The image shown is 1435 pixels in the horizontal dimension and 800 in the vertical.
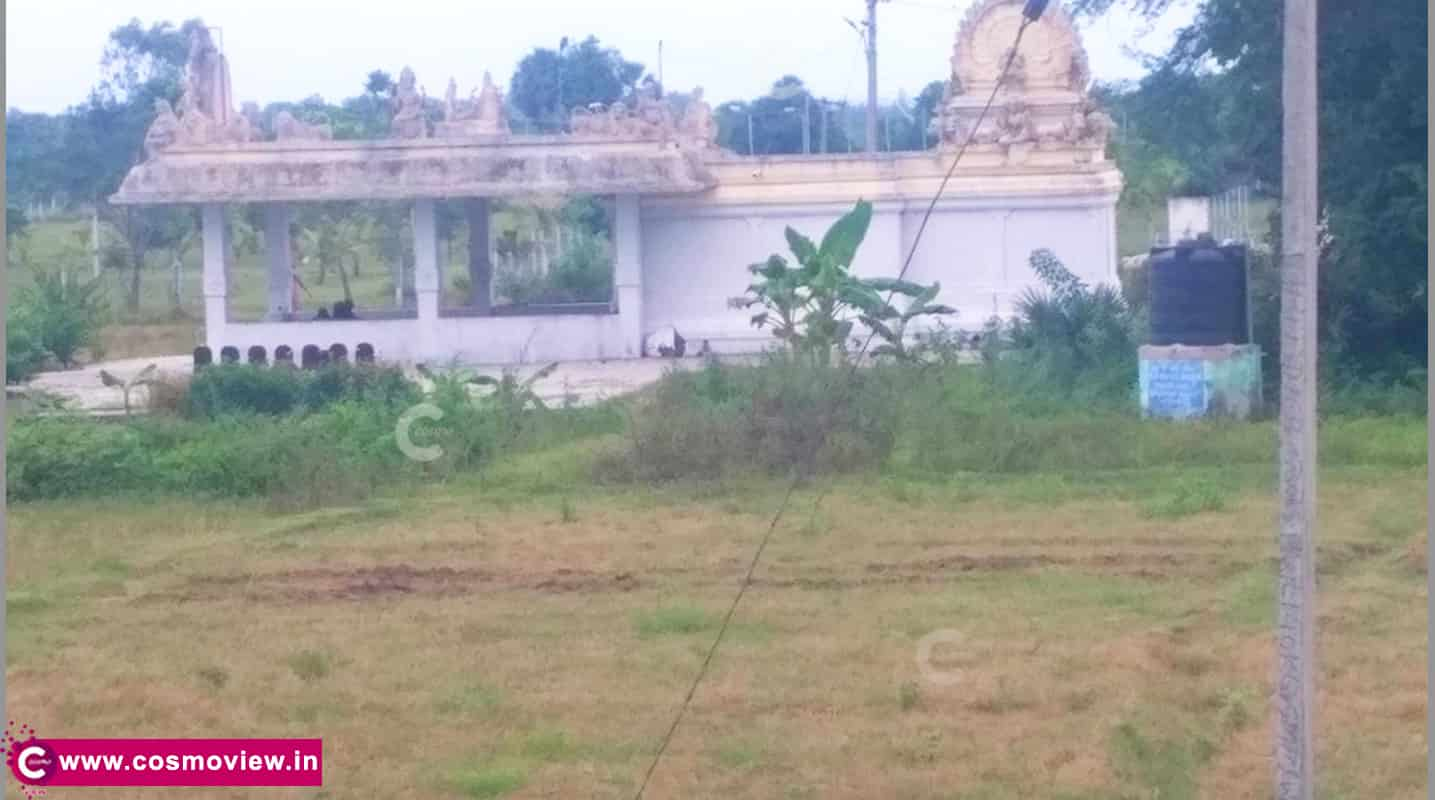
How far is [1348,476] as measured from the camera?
12.1 meters

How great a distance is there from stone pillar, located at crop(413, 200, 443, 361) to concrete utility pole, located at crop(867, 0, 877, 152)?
7.69 m

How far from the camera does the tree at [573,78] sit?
46562 mm

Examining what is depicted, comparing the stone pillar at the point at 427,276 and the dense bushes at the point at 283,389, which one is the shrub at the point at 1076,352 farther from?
the stone pillar at the point at 427,276

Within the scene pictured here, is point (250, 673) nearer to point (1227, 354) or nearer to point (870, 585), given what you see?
point (870, 585)

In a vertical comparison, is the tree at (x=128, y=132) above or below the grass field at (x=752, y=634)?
above

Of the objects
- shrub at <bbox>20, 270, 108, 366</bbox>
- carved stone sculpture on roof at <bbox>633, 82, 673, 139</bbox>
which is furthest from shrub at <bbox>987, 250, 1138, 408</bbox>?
shrub at <bbox>20, 270, 108, 366</bbox>

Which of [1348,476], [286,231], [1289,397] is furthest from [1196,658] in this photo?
[286,231]

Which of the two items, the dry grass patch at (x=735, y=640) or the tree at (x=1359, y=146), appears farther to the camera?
the tree at (x=1359, y=146)

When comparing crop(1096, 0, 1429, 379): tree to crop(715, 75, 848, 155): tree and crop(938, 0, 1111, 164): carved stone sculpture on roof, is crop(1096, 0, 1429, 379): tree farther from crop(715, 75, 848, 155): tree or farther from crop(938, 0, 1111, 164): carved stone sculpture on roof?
crop(715, 75, 848, 155): tree

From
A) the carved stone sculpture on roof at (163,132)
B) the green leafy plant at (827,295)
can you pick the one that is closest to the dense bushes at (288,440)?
the green leafy plant at (827,295)

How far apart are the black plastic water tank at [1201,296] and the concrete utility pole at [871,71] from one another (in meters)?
13.7

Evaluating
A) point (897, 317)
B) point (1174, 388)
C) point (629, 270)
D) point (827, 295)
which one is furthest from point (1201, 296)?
point (629, 270)

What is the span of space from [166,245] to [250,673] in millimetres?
27771

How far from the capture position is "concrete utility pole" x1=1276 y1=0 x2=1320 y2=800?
5047 millimetres
